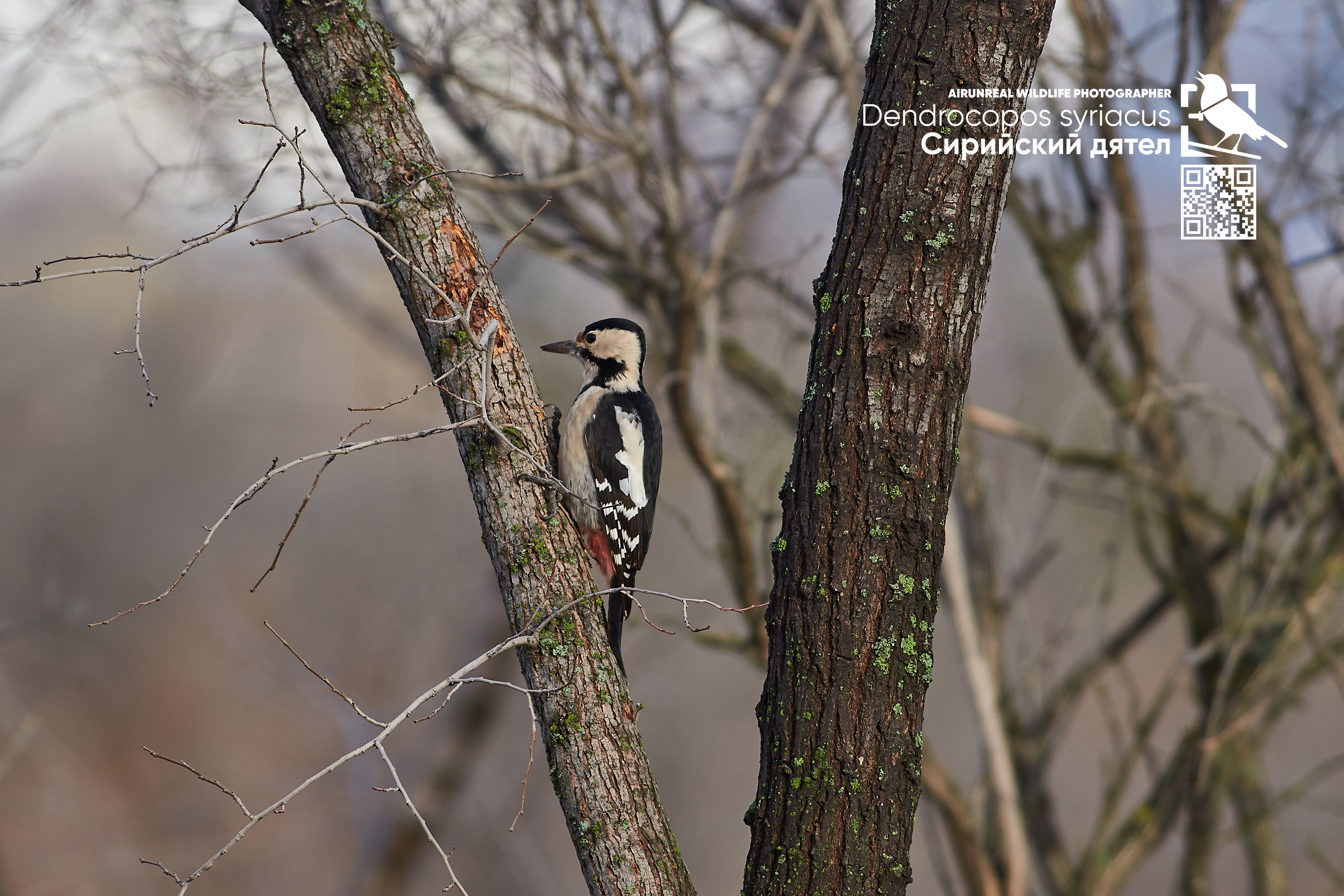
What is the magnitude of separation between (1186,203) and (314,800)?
7.74m

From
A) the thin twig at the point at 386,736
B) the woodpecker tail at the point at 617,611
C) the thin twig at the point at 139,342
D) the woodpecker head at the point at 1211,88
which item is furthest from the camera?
the woodpecker head at the point at 1211,88

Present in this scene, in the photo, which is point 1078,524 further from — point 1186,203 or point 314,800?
point 314,800

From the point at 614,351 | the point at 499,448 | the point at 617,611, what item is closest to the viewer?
the point at 499,448

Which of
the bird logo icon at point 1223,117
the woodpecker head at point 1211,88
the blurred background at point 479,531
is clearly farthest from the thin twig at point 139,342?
the woodpecker head at point 1211,88

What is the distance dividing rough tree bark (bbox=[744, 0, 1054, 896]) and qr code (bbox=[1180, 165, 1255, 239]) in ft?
10.1

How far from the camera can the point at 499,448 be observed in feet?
5.87

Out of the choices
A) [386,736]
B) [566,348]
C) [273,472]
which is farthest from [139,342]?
[566,348]

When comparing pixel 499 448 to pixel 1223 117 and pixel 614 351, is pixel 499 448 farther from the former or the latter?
pixel 1223 117

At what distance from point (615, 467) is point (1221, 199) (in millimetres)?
3169

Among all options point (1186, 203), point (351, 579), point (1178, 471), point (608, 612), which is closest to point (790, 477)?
point (608, 612)

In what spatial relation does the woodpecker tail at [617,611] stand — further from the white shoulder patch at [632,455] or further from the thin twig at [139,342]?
the thin twig at [139,342]

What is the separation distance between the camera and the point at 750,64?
181 inches

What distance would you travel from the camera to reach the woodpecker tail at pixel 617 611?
6.64ft

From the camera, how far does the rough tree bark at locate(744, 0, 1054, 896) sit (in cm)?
152
